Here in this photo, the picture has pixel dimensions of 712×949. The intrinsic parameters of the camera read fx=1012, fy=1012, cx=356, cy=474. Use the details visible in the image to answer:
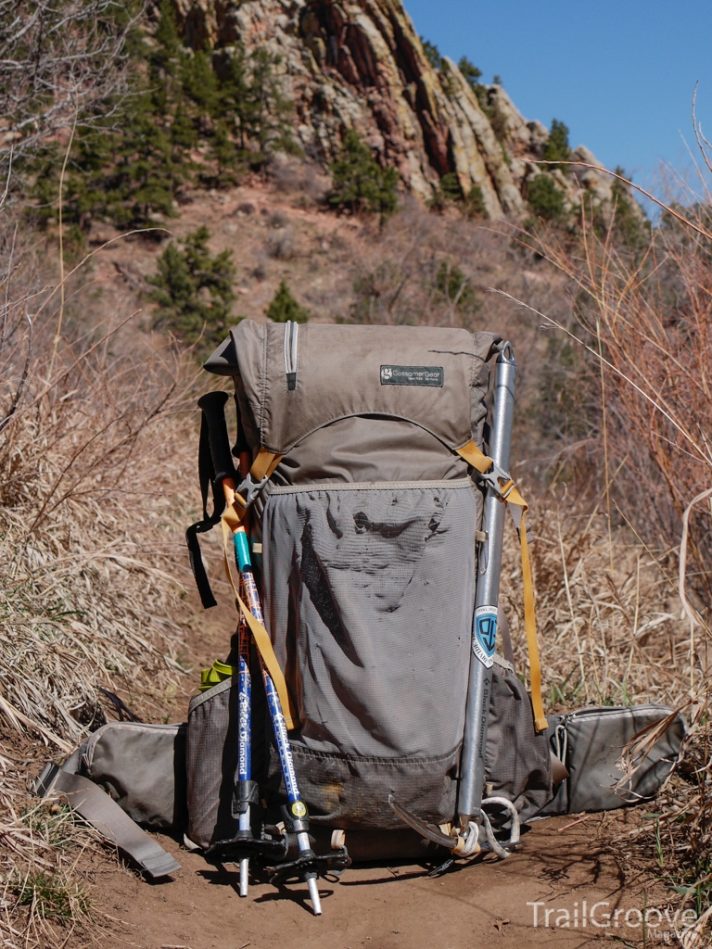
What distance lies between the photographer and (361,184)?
29.0 m

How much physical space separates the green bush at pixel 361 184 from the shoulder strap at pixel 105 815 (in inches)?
1045

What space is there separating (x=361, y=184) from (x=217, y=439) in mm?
27287

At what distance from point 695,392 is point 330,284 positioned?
74.3ft

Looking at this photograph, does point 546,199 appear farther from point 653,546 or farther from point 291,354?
point 291,354

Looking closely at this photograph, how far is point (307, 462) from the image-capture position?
2.80m

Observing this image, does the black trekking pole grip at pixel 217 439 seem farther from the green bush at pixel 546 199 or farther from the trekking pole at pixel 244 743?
the green bush at pixel 546 199

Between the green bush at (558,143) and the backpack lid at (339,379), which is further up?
the green bush at (558,143)

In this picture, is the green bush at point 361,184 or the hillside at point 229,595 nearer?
the hillside at point 229,595

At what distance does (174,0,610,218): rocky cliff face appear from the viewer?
37375 millimetres

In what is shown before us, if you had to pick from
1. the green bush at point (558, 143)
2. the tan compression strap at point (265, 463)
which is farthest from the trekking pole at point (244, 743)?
the green bush at point (558, 143)

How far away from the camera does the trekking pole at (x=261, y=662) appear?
2623 mm

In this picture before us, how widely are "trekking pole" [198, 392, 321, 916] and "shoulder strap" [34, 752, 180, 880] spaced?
0.24 metres

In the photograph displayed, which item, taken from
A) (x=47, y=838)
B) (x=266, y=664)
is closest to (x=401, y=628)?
(x=266, y=664)

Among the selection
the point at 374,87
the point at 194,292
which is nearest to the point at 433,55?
the point at 374,87
